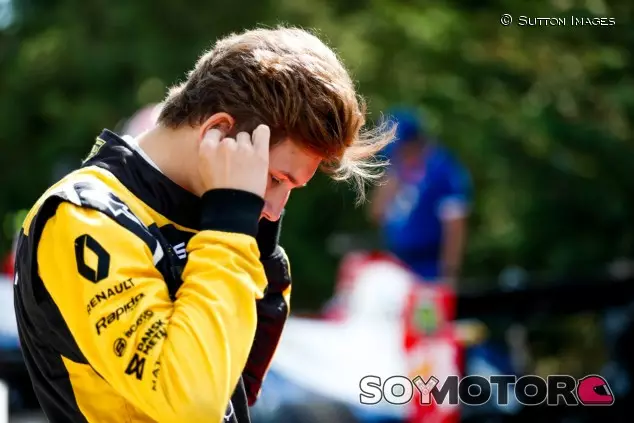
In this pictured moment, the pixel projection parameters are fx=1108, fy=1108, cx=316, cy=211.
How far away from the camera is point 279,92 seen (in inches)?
A: 76.2

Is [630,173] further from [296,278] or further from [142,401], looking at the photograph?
[142,401]

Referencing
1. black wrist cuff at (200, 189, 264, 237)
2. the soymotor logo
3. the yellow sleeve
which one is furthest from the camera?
the soymotor logo

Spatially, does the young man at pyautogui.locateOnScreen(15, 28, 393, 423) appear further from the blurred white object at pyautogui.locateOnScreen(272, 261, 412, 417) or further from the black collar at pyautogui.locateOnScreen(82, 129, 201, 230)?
the blurred white object at pyautogui.locateOnScreen(272, 261, 412, 417)

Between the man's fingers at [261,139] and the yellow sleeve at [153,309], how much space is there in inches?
6.6

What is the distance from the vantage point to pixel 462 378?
19.4 feet

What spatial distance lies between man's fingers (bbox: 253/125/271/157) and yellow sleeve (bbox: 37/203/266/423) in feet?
0.55

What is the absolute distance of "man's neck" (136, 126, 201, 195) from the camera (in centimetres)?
199

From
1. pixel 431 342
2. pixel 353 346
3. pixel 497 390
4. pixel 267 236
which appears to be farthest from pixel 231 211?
pixel 497 390

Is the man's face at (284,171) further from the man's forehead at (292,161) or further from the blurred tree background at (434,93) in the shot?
the blurred tree background at (434,93)

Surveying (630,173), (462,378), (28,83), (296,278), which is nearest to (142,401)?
(462,378)

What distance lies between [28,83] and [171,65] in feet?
4.85

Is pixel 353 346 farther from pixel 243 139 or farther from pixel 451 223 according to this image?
pixel 243 139

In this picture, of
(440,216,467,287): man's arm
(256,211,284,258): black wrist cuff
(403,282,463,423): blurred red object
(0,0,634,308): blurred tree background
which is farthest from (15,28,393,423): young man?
(0,0,634,308): blurred tree background

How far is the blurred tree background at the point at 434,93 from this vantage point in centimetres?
786
